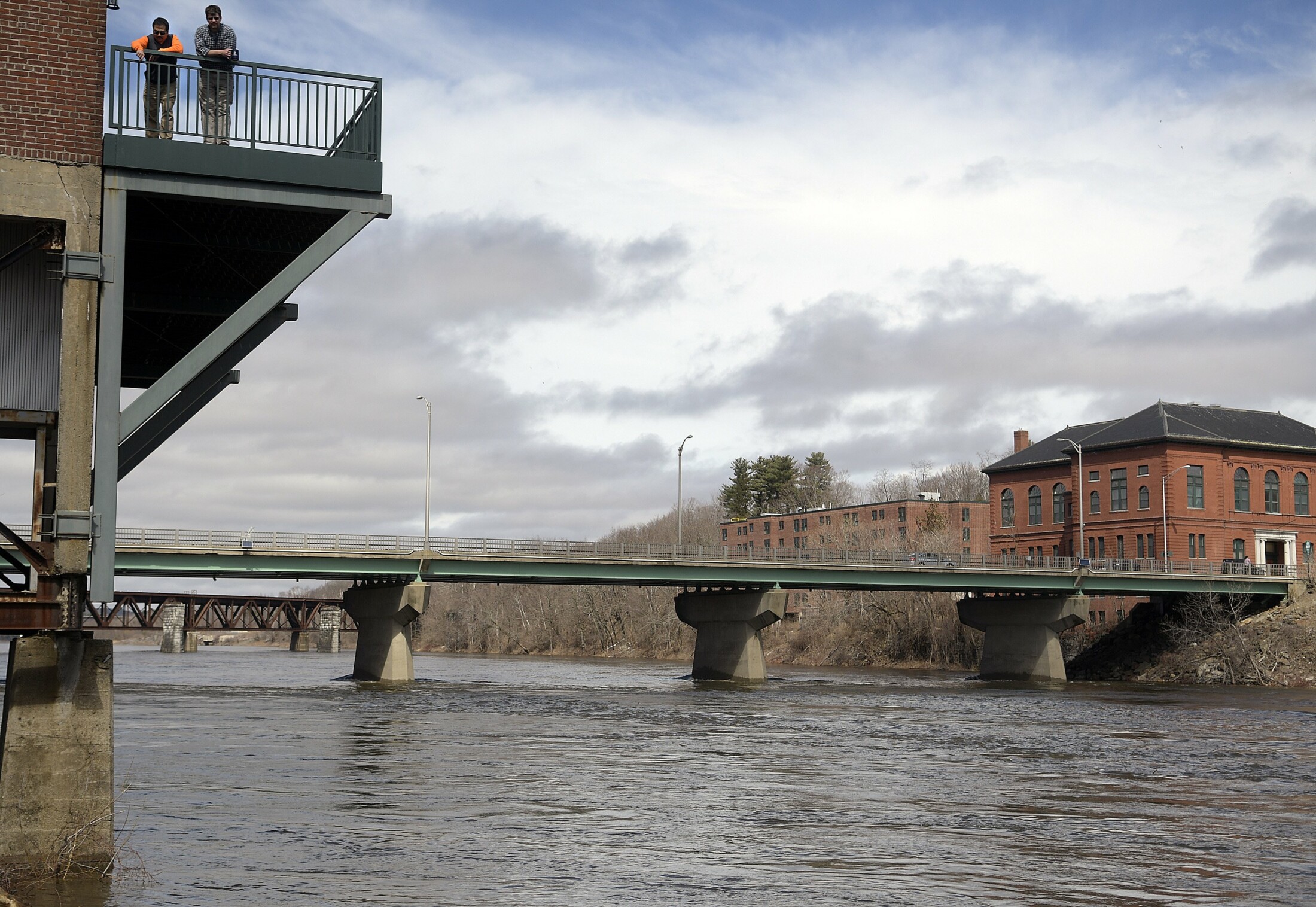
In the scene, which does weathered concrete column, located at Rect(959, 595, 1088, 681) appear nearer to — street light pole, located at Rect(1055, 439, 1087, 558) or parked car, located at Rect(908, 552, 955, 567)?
parked car, located at Rect(908, 552, 955, 567)

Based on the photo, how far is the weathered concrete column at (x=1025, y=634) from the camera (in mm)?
86062

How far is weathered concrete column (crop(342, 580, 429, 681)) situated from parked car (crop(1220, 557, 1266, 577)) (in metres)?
53.8

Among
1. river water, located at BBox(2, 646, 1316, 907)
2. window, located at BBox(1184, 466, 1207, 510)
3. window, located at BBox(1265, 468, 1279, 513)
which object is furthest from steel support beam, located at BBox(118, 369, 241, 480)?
window, located at BBox(1265, 468, 1279, 513)

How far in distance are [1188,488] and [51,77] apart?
3726 inches

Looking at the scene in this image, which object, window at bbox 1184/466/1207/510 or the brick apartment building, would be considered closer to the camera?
window at bbox 1184/466/1207/510

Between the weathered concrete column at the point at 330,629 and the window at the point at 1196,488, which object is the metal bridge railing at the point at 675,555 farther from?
the weathered concrete column at the point at 330,629

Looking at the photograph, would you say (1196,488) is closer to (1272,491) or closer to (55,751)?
(1272,491)

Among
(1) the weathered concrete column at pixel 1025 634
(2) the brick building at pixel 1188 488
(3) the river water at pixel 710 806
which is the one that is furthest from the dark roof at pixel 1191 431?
(3) the river water at pixel 710 806

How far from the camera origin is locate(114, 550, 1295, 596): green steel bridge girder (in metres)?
67.4

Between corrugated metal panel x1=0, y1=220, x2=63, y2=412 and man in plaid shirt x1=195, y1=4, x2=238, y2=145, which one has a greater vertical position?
man in plaid shirt x1=195, y1=4, x2=238, y2=145

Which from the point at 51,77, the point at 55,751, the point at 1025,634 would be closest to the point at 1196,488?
the point at 1025,634

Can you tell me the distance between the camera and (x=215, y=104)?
16.3 m

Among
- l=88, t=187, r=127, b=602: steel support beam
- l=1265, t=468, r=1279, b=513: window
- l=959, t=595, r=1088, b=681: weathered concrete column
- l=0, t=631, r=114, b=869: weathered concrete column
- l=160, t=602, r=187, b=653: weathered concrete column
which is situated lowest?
l=160, t=602, r=187, b=653: weathered concrete column

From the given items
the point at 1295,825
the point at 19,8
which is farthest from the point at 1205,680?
the point at 19,8
